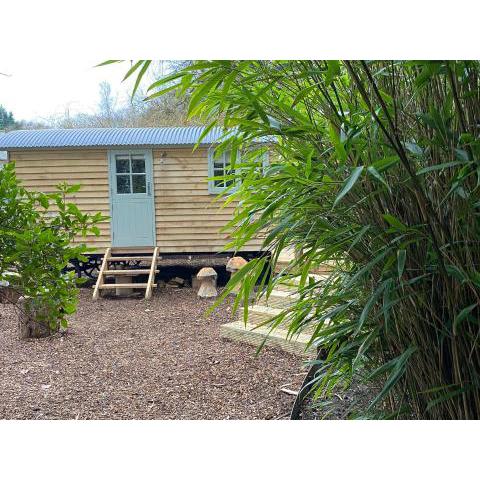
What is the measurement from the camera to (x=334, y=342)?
50.3 inches

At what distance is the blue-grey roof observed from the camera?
16.5ft

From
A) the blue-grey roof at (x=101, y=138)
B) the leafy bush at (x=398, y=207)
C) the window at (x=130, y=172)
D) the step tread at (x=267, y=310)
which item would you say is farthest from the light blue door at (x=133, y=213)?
the leafy bush at (x=398, y=207)

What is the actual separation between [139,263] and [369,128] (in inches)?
185

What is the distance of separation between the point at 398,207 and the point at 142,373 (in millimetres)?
2304

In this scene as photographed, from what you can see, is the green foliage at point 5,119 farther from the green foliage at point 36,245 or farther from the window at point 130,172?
the green foliage at point 36,245

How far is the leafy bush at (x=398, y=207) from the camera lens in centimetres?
98

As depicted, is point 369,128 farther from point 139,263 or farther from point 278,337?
point 139,263

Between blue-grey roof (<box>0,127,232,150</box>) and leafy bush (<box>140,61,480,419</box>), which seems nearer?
leafy bush (<box>140,61,480,419</box>)

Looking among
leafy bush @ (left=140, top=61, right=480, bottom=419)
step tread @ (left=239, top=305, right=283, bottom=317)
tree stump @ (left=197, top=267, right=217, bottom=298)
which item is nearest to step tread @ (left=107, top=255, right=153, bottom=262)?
tree stump @ (left=197, top=267, right=217, bottom=298)

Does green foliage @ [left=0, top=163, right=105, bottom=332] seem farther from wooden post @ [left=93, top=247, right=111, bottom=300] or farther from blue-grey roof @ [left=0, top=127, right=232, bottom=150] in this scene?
blue-grey roof @ [left=0, top=127, right=232, bottom=150]

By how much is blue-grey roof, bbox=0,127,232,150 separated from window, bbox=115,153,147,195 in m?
0.19
